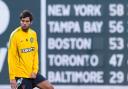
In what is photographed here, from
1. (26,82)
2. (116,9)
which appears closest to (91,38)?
(116,9)

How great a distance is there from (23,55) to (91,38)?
256cm

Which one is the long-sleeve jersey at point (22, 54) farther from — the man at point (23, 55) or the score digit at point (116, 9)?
the score digit at point (116, 9)

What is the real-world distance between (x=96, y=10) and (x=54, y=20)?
0.68 meters

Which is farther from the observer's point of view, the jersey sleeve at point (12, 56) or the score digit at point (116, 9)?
the score digit at point (116, 9)

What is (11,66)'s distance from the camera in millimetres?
7805

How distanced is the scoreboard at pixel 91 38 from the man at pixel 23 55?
2.26 meters

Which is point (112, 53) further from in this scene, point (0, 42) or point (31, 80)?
point (31, 80)

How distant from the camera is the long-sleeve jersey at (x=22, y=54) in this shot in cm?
785

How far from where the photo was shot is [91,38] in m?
10.3

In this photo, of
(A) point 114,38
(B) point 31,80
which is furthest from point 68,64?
(B) point 31,80

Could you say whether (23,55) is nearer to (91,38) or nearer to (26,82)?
(26,82)

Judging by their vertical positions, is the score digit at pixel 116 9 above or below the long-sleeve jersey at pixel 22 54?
above

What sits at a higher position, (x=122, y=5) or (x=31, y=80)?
(x=122, y=5)

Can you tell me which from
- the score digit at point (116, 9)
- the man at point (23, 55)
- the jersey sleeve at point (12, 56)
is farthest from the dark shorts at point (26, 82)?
the score digit at point (116, 9)
